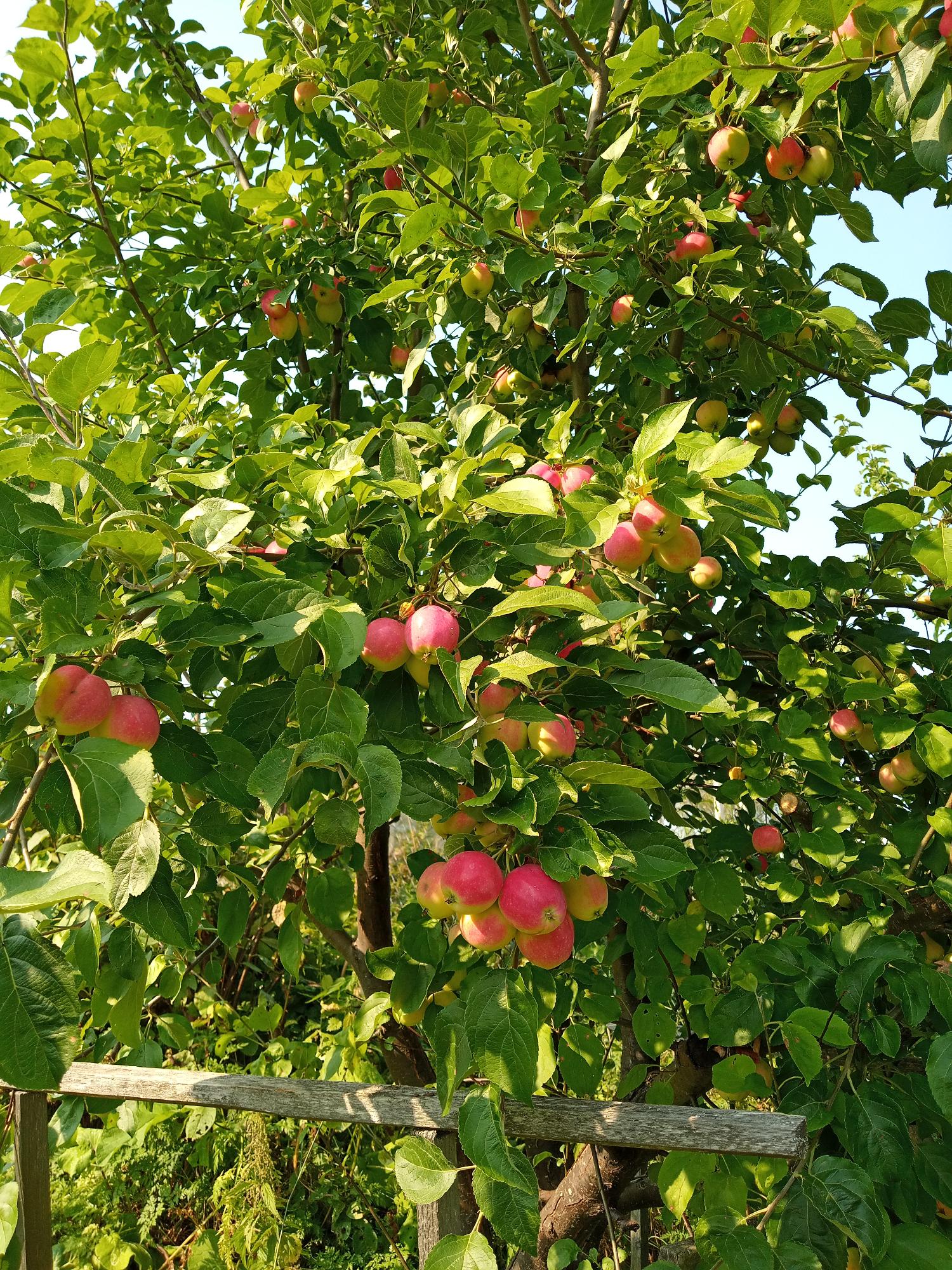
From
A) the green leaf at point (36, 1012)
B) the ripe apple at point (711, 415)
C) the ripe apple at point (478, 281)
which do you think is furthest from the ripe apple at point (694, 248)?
the green leaf at point (36, 1012)

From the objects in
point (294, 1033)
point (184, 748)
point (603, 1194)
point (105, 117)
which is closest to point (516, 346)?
point (105, 117)

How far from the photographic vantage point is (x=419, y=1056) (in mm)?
2357

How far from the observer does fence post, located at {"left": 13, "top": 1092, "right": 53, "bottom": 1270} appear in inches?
67.1

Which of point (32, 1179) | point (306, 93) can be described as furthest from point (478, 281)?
point (32, 1179)

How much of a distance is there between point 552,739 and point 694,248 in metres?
1.03

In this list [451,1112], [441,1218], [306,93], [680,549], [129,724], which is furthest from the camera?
[306,93]

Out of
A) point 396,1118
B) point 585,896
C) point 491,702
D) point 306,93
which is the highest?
point 306,93

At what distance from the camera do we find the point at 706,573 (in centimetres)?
134

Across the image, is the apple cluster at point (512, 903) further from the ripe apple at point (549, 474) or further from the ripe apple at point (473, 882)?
the ripe apple at point (549, 474)

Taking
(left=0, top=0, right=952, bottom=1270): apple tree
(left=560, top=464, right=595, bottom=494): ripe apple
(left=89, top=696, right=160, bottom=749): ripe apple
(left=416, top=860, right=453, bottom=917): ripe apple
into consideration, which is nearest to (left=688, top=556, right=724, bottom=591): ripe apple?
(left=0, top=0, right=952, bottom=1270): apple tree

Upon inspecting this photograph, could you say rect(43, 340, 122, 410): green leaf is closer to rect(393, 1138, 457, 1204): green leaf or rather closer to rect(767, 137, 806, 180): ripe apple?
rect(393, 1138, 457, 1204): green leaf

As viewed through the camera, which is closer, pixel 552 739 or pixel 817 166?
pixel 552 739

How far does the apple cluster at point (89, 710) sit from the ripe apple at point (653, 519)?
0.54 metres

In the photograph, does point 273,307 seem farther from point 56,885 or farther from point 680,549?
point 56,885
